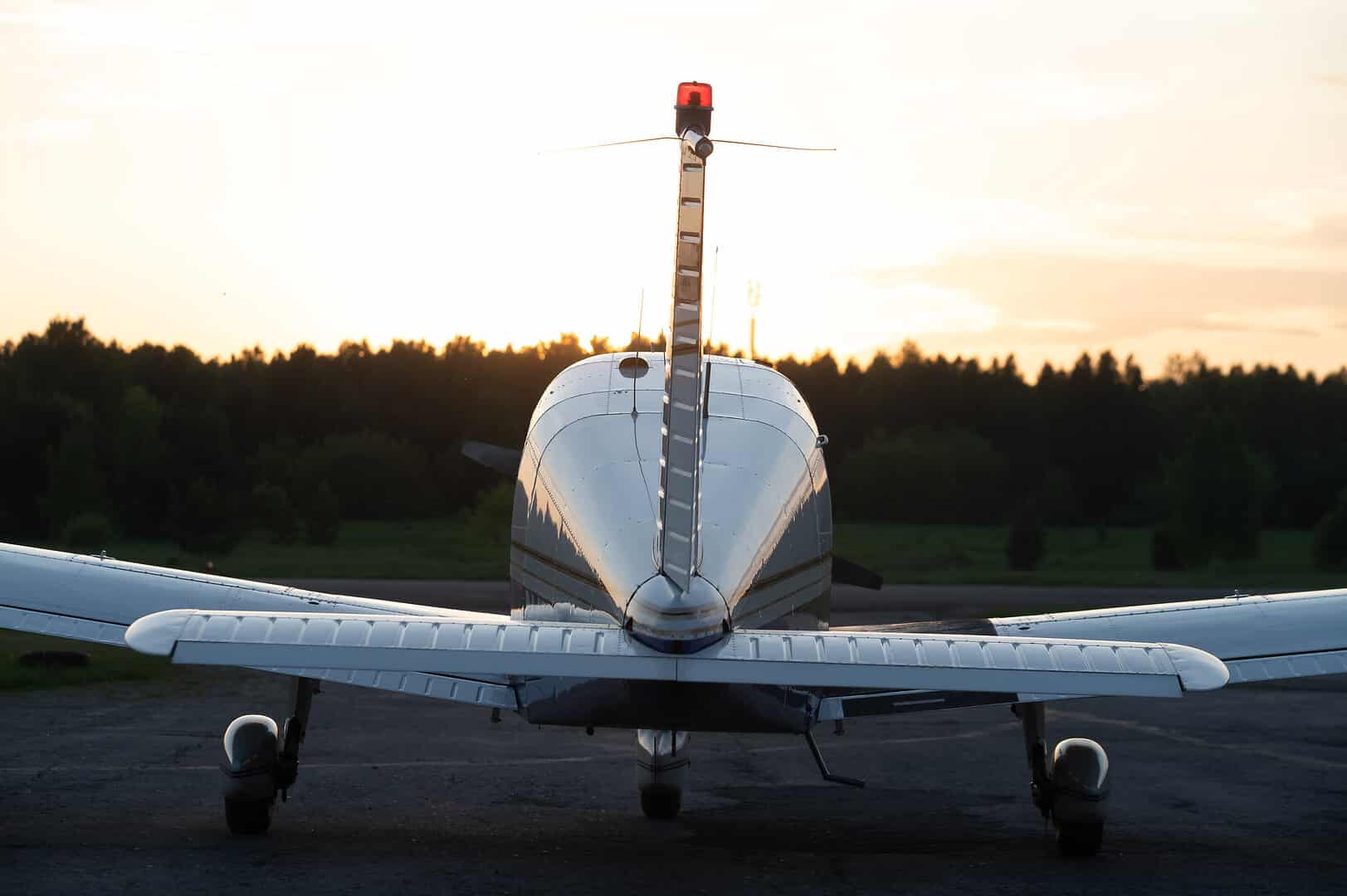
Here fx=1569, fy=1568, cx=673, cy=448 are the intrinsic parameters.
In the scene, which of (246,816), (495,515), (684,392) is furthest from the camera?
(495,515)

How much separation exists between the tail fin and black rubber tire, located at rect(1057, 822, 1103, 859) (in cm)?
380

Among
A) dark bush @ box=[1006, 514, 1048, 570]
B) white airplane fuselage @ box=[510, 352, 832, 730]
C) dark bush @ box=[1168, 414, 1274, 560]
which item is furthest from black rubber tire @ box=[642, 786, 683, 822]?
dark bush @ box=[1168, 414, 1274, 560]

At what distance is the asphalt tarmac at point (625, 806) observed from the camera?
31.3 feet

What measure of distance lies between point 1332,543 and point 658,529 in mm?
49220

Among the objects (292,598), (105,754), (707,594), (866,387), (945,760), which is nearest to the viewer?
(707,594)

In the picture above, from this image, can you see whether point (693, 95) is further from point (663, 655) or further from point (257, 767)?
point (257, 767)

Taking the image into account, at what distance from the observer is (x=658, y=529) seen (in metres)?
8.55

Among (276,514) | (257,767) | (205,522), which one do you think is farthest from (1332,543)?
(257,767)

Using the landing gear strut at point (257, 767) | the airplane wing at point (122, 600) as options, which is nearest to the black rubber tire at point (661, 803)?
the airplane wing at point (122, 600)

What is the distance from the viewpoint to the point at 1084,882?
9.59 m

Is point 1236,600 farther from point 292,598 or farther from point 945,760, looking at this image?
point 292,598

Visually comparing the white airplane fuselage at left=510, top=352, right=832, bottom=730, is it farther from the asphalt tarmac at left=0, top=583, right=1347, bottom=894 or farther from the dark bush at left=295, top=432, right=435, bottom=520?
the dark bush at left=295, top=432, right=435, bottom=520

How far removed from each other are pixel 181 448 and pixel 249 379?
10.4m

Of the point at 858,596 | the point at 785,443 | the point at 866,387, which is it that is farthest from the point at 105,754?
the point at 866,387
